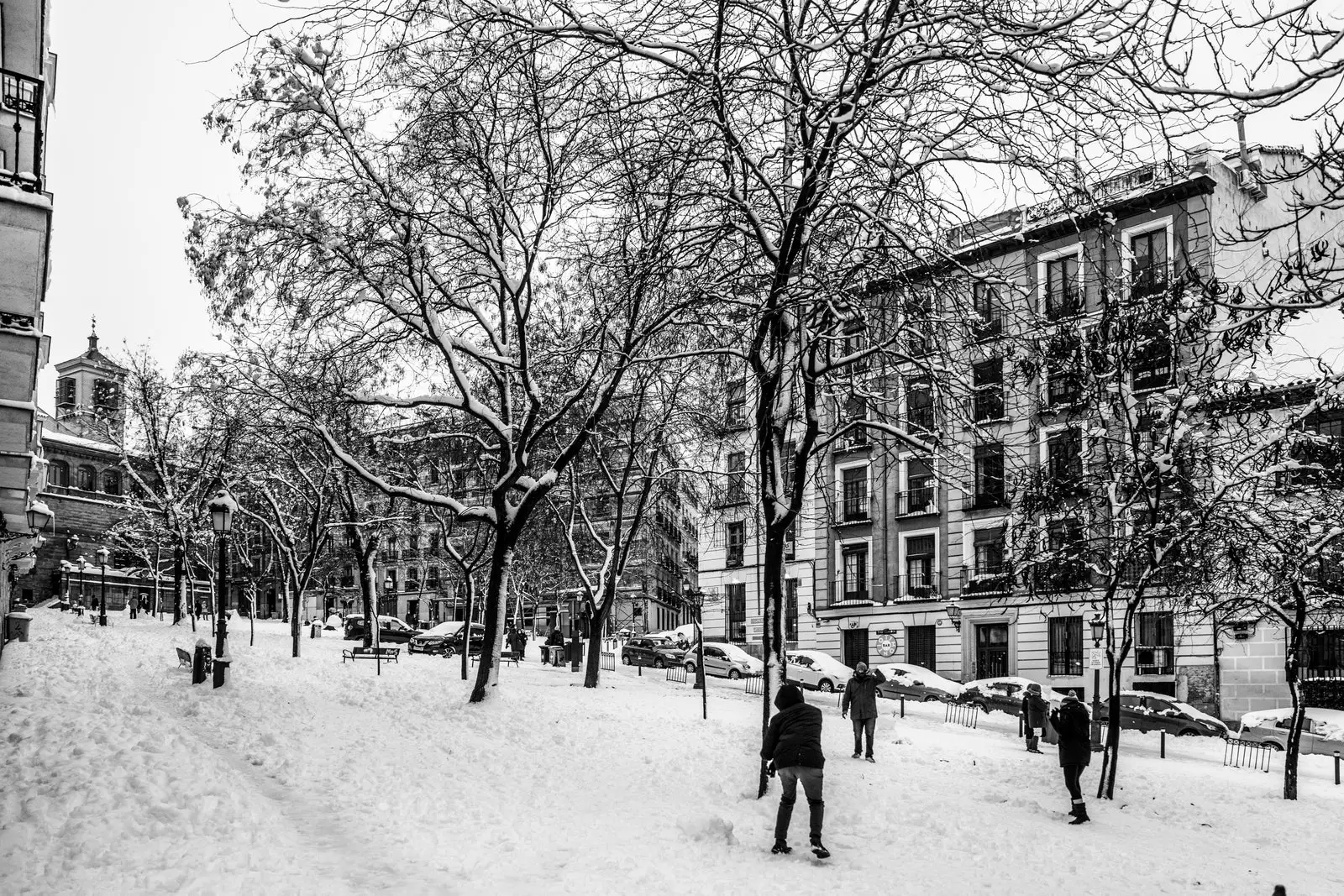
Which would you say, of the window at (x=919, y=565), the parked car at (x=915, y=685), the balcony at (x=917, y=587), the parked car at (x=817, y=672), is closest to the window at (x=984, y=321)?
the parked car at (x=915, y=685)

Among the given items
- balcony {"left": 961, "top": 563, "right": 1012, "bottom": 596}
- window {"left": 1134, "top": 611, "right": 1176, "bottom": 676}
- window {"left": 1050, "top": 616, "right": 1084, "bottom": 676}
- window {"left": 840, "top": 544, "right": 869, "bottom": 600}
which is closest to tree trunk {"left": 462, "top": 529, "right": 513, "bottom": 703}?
balcony {"left": 961, "top": 563, "right": 1012, "bottom": 596}

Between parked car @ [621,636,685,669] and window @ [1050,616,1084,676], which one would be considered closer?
window @ [1050,616,1084,676]

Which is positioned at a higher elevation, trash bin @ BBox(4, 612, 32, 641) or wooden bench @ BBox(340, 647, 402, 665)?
trash bin @ BBox(4, 612, 32, 641)

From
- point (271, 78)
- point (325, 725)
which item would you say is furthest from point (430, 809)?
point (271, 78)

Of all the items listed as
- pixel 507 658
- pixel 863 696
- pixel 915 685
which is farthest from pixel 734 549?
pixel 863 696

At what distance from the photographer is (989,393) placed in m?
12.8

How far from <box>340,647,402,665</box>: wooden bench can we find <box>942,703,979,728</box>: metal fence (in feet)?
54.2

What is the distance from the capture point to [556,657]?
36969mm

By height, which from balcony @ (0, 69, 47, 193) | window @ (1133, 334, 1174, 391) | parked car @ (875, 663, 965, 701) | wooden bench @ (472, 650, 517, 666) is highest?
balcony @ (0, 69, 47, 193)

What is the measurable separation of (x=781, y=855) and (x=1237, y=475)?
423 inches

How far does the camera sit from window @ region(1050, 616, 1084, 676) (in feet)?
128

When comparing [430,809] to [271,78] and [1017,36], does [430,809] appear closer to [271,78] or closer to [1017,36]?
[1017,36]

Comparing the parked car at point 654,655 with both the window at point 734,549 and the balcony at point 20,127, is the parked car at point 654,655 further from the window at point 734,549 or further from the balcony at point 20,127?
the balcony at point 20,127

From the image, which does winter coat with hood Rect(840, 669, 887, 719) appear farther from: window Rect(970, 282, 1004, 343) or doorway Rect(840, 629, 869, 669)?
doorway Rect(840, 629, 869, 669)
